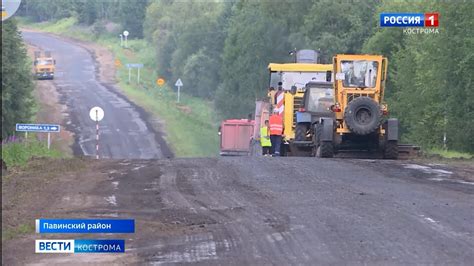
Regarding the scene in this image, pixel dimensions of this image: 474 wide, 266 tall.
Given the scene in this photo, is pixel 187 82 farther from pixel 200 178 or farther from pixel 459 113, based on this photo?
pixel 200 178

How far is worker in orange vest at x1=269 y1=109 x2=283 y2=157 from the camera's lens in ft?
91.9

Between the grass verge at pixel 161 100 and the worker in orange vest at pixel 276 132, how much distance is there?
20878 millimetres

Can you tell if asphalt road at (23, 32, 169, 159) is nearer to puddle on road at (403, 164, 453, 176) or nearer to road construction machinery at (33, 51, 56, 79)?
road construction machinery at (33, 51, 56, 79)

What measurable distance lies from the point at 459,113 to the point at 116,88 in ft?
149

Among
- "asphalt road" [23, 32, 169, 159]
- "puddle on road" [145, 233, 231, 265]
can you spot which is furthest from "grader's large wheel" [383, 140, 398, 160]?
"asphalt road" [23, 32, 169, 159]

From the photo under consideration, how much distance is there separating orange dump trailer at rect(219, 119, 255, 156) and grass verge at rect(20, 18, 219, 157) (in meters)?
11.4

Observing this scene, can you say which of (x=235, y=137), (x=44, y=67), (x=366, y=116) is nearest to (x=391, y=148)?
(x=366, y=116)

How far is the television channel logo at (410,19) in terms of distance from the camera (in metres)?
37.4

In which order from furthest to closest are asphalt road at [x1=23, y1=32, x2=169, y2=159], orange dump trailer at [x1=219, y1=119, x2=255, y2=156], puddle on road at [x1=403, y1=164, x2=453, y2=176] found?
1. asphalt road at [x1=23, y1=32, x2=169, y2=159]
2. orange dump trailer at [x1=219, y1=119, x2=255, y2=156]
3. puddle on road at [x1=403, y1=164, x2=453, y2=176]

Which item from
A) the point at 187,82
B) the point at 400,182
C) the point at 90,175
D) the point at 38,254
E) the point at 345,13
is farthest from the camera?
the point at 187,82

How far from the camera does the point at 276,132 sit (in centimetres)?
2809

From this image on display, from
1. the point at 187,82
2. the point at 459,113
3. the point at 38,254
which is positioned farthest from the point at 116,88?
the point at 38,254

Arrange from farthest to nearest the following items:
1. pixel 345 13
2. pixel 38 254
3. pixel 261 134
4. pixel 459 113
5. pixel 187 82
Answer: pixel 187 82 → pixel 345 13 → pixel 459 113 → pixel 261 134 → pixel 38 254

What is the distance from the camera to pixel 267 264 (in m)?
10.0
